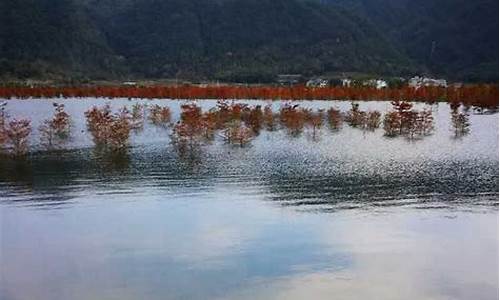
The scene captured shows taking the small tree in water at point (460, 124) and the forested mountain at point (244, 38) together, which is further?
the small tree in water at point (460, 124)

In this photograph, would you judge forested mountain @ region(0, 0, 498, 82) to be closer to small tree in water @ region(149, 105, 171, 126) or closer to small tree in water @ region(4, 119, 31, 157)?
small tree in water @ region(149, 105, 171, 126)

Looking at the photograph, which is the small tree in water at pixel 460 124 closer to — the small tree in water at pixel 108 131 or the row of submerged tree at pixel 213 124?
the row of submerged tree at pixel 213 124

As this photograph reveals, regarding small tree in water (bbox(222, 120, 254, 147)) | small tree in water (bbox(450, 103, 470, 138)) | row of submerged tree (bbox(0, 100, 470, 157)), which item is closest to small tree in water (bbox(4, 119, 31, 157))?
row of submerged tree (bbox(0, 100, 470, 157))

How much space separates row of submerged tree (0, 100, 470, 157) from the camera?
37.2 feet

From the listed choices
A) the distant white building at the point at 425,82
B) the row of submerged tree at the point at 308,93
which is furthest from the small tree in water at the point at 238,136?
the distant white building at the point at 425,82

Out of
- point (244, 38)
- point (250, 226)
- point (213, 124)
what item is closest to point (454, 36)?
point (213, 124)

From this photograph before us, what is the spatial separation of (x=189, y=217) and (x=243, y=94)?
62.5 ft

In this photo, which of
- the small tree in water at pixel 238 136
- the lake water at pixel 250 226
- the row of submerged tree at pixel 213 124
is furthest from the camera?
the small tree in water at pixel 238 136

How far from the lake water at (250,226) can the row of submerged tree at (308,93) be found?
3150 mm

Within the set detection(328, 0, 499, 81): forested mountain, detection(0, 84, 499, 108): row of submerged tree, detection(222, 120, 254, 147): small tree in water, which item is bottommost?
detection(222, 120, 254, 147): small tree in water

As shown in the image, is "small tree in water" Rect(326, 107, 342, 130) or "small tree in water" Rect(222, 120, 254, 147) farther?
"small tree in water" Rect(326, 107, 342, 130)

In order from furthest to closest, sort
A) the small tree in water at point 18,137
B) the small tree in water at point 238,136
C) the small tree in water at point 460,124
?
1. the small tree in water at point 460,124
2. the small tree in water at point 238,136
3. the small tree in water at point 18,137

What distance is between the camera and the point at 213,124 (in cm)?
1360

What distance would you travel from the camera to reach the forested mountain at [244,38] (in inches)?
473
